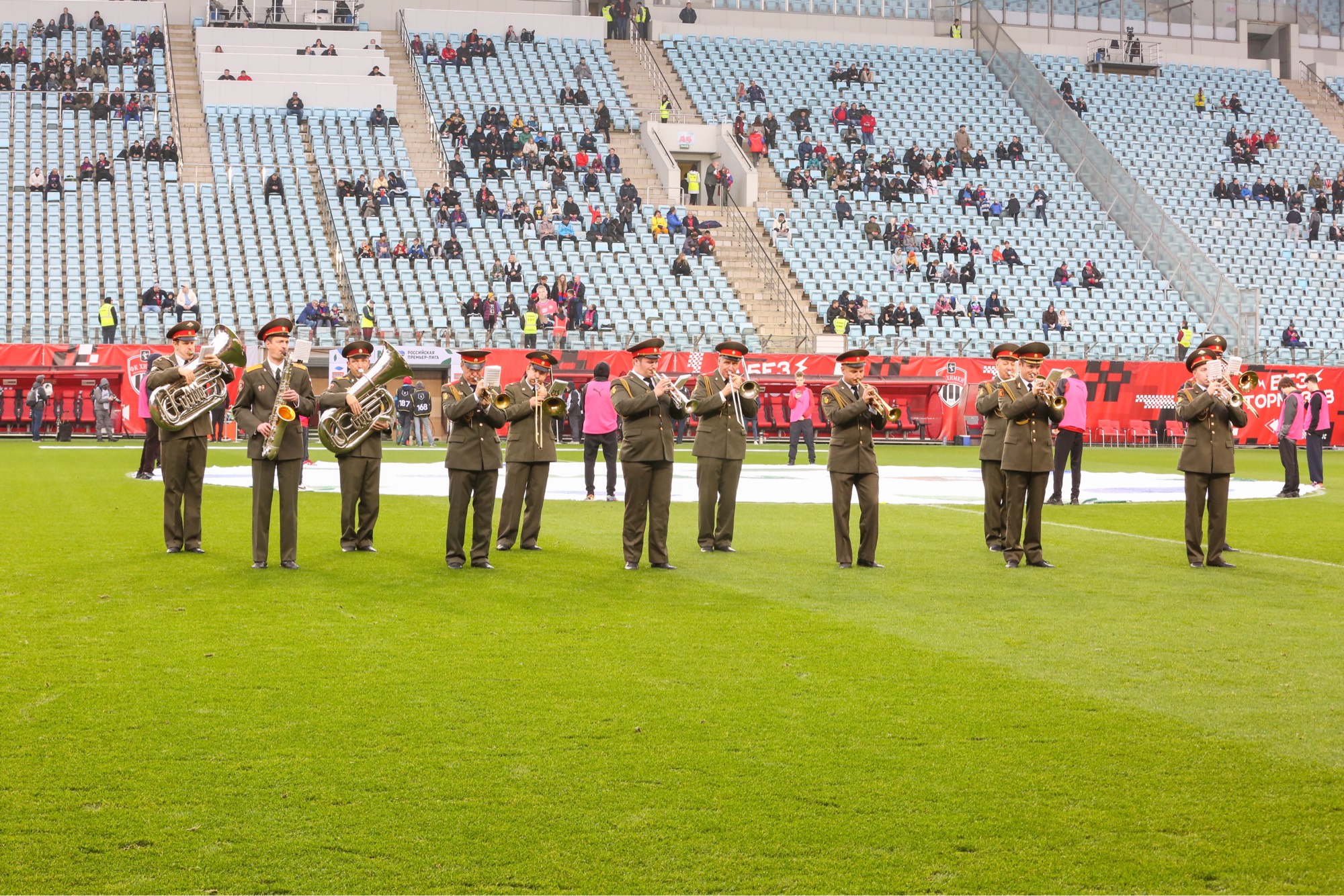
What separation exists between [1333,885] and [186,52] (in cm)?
5002

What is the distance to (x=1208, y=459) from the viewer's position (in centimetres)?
1284

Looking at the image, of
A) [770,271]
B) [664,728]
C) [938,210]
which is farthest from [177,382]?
[938,210]

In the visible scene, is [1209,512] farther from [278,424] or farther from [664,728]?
[278,424]

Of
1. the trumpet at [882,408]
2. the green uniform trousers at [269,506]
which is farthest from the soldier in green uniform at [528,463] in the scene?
the trumpet at [882,408]

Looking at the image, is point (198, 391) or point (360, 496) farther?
point (360, 496)

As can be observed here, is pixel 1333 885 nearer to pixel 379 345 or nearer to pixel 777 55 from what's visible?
pixel 379 345

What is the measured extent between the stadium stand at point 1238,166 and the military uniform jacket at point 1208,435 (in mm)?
30997

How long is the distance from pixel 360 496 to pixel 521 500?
1513 mm

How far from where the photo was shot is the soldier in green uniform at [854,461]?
1241cm

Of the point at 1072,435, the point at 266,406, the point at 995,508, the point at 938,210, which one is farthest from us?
the point at 938,210

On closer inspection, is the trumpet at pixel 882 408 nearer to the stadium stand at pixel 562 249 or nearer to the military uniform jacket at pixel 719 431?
the military uniform jacket at pixel 719 431

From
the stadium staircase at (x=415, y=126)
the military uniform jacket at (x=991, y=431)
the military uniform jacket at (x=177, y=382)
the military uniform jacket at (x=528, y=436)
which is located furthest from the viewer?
the stadium staircase at (x=415, y=126)

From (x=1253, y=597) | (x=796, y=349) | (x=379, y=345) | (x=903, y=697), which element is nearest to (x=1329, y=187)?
(x=796, y=349)

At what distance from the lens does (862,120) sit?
1923 inches
